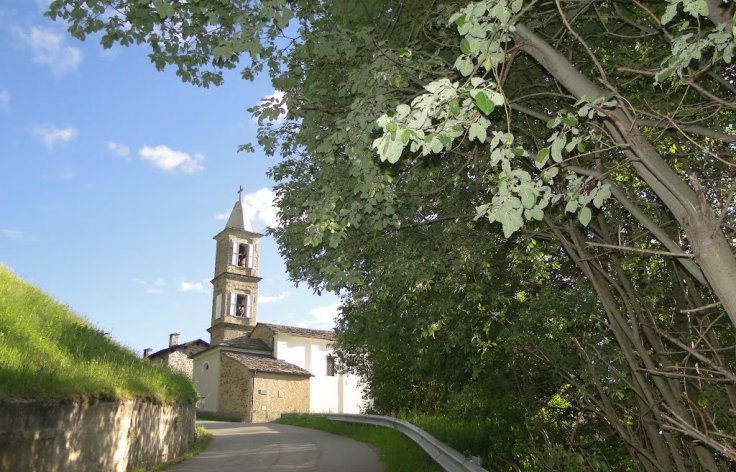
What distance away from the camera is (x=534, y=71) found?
23.6ft

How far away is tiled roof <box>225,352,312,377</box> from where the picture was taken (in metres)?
42.4

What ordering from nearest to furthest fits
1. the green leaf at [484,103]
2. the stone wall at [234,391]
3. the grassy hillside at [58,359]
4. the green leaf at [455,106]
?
the green leaf at [484,103]
the green leaf at [455,106]
the grassy hillside at [58,359]
the stone wall at [234,391]

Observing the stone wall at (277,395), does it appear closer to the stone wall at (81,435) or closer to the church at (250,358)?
the church at (250,358)

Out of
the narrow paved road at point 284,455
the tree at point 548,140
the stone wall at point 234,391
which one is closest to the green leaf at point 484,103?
the tree at point 548,140

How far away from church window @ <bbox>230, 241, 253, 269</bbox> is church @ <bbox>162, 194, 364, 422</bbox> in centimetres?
9

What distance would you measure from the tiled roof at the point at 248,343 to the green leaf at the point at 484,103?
45.9m

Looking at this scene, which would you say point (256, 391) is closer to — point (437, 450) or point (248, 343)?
point (248, 343)

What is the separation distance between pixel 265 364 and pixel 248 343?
14.8 ft

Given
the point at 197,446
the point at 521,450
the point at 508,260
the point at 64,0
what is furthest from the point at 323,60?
the point at 197,446

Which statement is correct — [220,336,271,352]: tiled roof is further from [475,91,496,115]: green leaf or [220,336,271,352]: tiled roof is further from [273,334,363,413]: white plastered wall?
[475,91,496,115]: green leaf

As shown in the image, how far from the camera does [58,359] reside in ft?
31.9

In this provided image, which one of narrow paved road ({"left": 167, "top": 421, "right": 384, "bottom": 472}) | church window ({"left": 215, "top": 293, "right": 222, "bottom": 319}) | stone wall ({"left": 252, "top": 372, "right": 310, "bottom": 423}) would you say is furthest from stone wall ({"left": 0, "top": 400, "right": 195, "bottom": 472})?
church window ({"left": 215, "top": 293, "right": 222, "bottom": 319})

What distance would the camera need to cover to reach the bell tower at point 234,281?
5222 centimetres

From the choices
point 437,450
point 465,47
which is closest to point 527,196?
point 465,47
